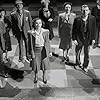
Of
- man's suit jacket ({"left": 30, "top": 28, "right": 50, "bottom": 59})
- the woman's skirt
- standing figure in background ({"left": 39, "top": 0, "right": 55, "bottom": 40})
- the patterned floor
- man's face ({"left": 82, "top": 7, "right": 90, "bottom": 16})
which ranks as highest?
man's face ({"left": 82, "top": 7, "right": 90, "bottom": 16})

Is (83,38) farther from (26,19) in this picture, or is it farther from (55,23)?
(55,23)

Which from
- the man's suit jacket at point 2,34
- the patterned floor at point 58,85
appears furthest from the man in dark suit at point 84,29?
the man's suit jacket at point 2,34

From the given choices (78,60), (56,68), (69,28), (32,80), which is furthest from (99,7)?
(32,80)

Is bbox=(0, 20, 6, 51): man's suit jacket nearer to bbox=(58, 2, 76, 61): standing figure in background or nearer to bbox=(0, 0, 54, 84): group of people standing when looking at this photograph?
bbox=(0, 0, 54, 84): group of people standing

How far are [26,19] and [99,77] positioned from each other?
2338mm

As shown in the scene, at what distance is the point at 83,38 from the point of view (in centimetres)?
572

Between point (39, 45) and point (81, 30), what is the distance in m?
1.14

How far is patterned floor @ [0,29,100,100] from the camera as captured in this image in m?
5.21

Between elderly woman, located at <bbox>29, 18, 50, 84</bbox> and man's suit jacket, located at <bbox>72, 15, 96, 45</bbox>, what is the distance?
899 mm

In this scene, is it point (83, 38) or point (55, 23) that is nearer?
point (83, 38)

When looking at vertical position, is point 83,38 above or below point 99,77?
above

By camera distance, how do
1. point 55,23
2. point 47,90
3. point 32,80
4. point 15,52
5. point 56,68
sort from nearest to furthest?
point 47,90, point 32,80, point 56,68, point 15,52, point 55,23

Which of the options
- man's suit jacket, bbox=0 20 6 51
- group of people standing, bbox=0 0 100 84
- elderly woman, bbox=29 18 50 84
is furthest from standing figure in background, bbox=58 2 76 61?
man's suit jacket, bbox=0 20 6 51

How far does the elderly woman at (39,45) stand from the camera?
501cm
